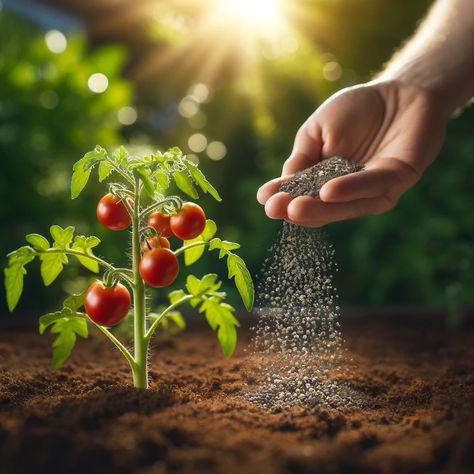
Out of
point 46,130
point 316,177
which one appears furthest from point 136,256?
point 46,130

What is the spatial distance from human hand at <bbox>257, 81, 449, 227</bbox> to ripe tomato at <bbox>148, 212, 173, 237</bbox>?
49cm

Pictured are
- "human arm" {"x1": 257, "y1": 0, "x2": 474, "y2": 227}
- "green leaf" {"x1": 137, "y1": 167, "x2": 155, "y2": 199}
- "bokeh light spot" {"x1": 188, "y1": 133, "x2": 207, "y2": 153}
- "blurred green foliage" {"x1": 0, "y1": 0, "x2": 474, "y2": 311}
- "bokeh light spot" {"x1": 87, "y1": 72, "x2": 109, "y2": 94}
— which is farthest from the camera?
"bokeh light spot" {"x1": 188, "y1": 133, "x2": 207, "y2": 153}

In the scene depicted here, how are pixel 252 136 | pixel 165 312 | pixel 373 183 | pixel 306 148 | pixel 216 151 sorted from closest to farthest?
pixel 165 312 → pixel 373 183 → pixel 306 148 → pixel 252 136 → pixel 216 151

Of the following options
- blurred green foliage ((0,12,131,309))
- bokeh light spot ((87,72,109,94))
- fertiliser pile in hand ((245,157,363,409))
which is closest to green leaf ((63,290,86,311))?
fertiliser pile in hand ((245,157,363,409))

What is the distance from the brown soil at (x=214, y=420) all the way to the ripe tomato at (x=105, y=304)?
0.21 m

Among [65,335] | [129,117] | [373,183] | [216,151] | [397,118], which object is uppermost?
[129,117]

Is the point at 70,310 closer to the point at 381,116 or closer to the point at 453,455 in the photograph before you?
the point at 453,455

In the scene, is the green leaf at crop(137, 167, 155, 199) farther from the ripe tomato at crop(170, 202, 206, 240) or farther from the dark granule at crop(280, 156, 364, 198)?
the dark granule at crop(280, 156, 364, 198)

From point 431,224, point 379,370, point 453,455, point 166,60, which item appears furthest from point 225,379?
point 166,60

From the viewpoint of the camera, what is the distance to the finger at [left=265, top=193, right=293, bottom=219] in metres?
2.18

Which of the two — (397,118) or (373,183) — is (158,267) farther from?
(397,118)

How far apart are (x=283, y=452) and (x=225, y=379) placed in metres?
0.86

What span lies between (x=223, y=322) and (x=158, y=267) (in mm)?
251

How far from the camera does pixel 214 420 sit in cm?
165
